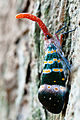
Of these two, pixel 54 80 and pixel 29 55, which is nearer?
pixel 54 80

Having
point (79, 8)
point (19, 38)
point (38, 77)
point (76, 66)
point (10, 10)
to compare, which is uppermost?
point (10, 10)

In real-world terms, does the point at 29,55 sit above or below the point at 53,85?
above

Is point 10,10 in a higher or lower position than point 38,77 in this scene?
higher

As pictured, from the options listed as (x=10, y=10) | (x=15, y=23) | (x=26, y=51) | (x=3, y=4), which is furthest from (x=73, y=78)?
(x=3, y=4)

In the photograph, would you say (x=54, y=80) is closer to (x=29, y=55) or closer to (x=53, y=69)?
(x=53, y=69)

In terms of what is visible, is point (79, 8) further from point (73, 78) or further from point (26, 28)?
point (26, 28)

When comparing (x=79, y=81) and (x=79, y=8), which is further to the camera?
(x=79, y=8)

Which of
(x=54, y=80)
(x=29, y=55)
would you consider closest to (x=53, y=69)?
(x=54, y=80)

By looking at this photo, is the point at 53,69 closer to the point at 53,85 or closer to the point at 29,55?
the point at 53,85
